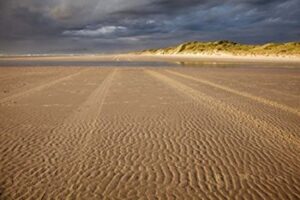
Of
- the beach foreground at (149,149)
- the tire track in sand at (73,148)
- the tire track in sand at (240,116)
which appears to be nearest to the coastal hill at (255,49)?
the tire track in sand at (240,116)

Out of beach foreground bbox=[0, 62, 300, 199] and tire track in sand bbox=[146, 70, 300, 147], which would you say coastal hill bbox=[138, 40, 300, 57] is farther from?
beach foreground bbox=[0, 62, 300, 199]

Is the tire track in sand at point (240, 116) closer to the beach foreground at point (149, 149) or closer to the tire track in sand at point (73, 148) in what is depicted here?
the beach foreground at point (149, 149)

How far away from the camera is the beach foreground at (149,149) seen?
5816 millimetres

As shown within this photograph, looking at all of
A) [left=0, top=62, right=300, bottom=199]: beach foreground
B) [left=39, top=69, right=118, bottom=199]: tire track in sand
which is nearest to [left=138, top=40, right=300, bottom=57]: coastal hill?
[left=0, top=62, right=300, bottom=199]: beach foreground

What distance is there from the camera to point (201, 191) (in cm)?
570

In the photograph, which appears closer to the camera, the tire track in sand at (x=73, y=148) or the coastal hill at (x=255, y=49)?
the tire track in sand at (x=73, y=148)

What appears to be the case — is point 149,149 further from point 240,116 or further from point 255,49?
point 255,49

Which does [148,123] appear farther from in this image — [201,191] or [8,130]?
[201,191]

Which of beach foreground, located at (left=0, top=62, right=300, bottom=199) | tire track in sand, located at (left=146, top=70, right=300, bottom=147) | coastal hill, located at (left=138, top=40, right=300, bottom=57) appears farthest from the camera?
coastal hill, located at (left=138, top=40, right=300, bottom=57)

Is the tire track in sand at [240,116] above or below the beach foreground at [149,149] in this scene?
below

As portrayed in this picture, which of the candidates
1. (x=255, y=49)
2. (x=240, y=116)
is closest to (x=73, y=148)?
(x=240, y=116)

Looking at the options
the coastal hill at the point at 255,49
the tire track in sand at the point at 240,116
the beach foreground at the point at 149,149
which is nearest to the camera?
the beach foreground at the point at 149,149

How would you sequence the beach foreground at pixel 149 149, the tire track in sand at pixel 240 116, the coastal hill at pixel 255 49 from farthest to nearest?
1. the coastal hill at pixel 255 49
2. the tire track in sand at pixel 240 116
3. the beach foreground at pixel 149 149

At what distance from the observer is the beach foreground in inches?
229
